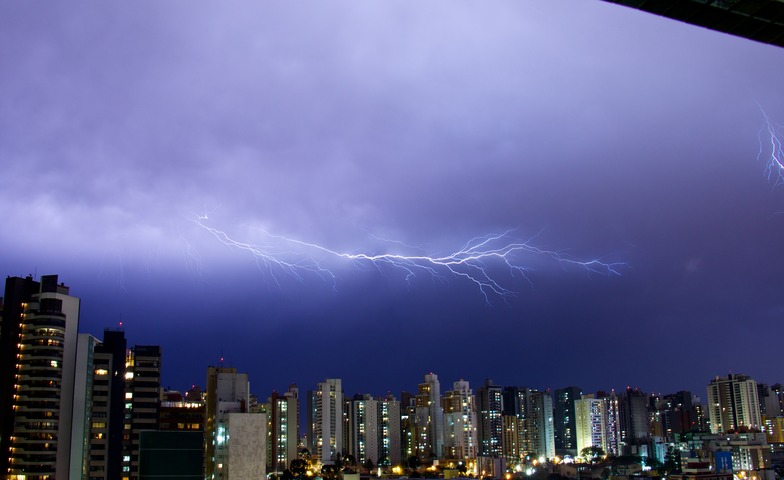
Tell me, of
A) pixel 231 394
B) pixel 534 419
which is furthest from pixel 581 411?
pixel 231 394

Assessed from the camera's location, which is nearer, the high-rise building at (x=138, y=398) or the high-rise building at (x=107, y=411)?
the high-rise building at (x=107, y=411)

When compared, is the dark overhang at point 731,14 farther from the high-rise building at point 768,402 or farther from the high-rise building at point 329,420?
the high-rise building at point 768,402

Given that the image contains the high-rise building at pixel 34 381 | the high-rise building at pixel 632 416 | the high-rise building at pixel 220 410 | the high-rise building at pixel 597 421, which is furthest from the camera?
the high-rise building at pixel 632 416

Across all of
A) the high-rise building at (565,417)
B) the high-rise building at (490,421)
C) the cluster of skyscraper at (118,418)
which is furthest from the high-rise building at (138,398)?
the high-rise building at (565,417)

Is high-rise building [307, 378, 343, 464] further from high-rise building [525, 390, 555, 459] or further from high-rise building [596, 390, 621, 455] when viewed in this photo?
high-rise building [596, 390, 621, 455]

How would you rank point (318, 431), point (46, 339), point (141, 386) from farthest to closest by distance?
point (318, 431) < point (141, 386) < point (46, 339)

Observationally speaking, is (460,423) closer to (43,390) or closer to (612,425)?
(612,425)

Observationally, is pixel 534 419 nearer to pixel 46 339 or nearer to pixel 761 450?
pixel 761 450
